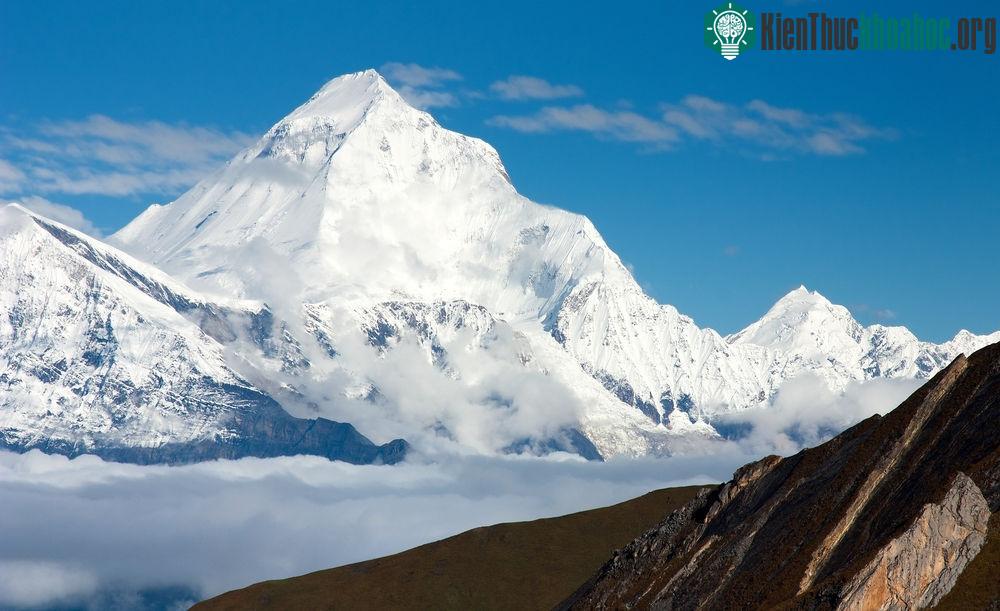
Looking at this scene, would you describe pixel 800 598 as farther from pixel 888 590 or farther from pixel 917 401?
pixel 917 401

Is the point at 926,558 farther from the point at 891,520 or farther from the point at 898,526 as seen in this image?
the point at 891,520

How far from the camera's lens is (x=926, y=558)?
475ft

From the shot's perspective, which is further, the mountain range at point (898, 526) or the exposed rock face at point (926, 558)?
the mountain range at point (898, 526)

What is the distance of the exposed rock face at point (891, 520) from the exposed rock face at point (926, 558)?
0.10m

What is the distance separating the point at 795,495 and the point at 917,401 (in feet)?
71.9

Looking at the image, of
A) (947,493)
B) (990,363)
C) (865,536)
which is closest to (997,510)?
(947,493)

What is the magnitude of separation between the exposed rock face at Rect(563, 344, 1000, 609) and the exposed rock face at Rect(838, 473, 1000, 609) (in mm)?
104

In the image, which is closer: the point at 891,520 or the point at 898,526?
the point at 898,526

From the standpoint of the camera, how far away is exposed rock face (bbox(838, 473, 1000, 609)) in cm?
14175

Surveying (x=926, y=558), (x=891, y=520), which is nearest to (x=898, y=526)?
(x=926, y=558)

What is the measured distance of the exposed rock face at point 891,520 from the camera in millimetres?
144125

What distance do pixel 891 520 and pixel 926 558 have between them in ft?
57.7

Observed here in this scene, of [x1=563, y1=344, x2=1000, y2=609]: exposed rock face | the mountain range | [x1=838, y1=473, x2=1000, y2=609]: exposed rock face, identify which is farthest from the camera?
[x1=563, y1=344, x2=1000, y2=609]: exposed rock face

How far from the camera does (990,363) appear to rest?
185375 millimetres
